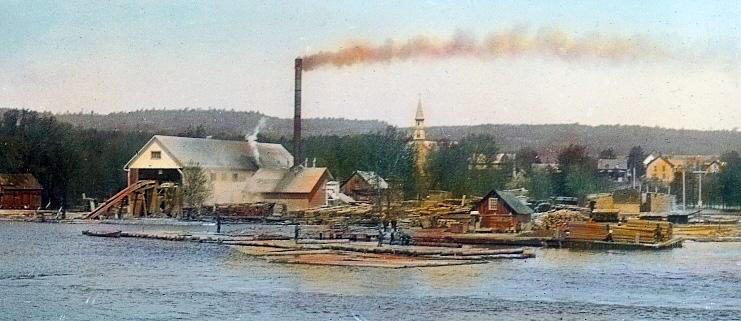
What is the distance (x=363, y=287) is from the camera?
6.27 meters

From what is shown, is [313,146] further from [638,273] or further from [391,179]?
[638,273]

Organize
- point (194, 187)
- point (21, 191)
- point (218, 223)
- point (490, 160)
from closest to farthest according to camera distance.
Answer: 1. point (490, 160)
2. point (194, 187)
3. point (218, 223)
4. point (21, 191)

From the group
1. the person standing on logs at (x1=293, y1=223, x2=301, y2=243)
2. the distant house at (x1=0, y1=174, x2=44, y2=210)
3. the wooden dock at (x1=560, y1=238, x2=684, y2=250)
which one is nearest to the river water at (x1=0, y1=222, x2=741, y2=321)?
the wooden dock at (x1=560, y1=238, x2=684, y2=250)

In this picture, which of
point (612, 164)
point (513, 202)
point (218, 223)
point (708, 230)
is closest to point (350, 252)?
point (218, 223)

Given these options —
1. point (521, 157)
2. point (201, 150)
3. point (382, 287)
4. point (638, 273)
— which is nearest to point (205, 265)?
point (201, 150)

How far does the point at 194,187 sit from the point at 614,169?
7.80 ft

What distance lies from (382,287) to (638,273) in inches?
55.0

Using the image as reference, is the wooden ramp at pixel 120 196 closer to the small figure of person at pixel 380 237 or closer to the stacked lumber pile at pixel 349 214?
the stacked lumber pile at pixel 349 214

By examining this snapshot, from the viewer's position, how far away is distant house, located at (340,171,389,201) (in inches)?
253

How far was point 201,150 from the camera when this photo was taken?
662cm

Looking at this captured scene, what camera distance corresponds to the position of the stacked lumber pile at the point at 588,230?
6469 mm

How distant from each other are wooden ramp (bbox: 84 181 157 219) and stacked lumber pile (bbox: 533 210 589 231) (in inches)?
85.9

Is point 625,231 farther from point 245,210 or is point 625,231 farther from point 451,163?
point 245,210

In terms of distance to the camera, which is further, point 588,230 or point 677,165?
point 588,230
